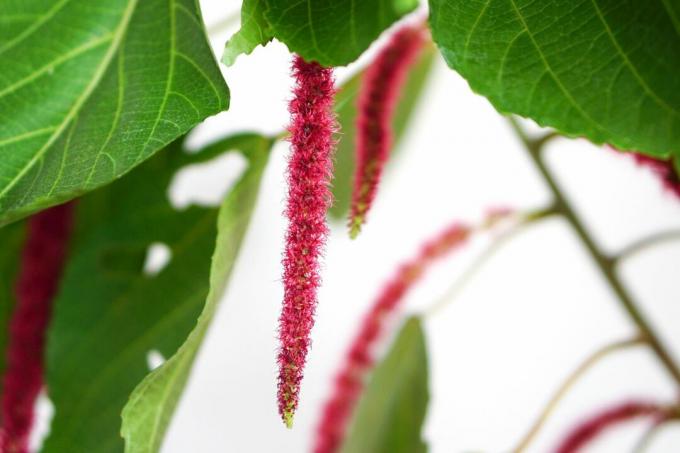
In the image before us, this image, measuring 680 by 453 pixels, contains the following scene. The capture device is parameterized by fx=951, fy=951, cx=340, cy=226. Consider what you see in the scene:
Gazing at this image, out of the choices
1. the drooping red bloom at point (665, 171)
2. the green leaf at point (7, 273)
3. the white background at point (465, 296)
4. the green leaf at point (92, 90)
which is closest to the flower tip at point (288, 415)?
the green leaf at point (92, 90)

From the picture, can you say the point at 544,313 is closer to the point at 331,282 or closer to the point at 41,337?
the point at 331,282

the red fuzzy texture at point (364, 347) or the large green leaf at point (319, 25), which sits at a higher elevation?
the large green leaf at point (319, 25)

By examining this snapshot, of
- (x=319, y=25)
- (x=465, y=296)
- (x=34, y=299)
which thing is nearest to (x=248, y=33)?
(x=319, y=25)

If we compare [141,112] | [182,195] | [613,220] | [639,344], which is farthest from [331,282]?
[141,112]

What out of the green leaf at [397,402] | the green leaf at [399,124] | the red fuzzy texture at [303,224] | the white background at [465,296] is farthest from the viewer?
the white background at [465,296]

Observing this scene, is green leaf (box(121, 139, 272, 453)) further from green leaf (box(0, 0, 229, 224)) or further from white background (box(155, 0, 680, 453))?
white background (box(155, 0, 680, 453))

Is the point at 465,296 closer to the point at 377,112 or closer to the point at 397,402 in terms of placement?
the point at 397,402

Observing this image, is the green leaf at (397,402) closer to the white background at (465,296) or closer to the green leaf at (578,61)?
the green leaf at (578,61)
